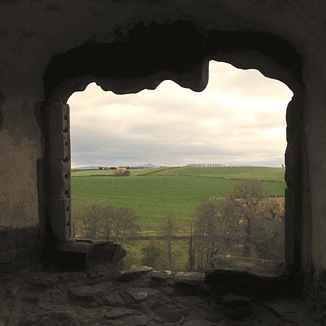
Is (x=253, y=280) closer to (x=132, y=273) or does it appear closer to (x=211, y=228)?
(x=132, y=273)

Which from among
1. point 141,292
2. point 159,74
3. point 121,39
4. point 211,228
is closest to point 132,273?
point 141,292

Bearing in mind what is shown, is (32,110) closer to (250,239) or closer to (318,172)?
(318,172)

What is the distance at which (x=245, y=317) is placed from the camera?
275cm

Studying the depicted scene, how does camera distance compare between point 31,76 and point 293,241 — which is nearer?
point 293,241

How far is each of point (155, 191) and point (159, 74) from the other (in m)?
5.23

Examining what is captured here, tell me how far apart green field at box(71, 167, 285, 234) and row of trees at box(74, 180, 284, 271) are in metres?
0.29

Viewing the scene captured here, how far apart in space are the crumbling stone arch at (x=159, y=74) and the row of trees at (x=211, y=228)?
205 centimetres

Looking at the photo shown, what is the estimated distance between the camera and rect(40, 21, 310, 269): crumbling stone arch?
2.96 meters

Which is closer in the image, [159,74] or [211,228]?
[159,74]

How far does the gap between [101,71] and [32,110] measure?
843 mm

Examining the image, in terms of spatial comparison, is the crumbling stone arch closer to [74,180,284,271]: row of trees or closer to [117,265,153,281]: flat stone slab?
[117,265,153,281]: flat stone slab

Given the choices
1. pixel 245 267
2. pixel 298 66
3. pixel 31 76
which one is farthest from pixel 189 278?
pixel 31 76

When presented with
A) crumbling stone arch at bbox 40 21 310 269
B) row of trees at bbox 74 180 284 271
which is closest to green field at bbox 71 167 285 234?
row of trees at bbox 74 180 284 271

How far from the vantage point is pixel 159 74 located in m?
3.40
